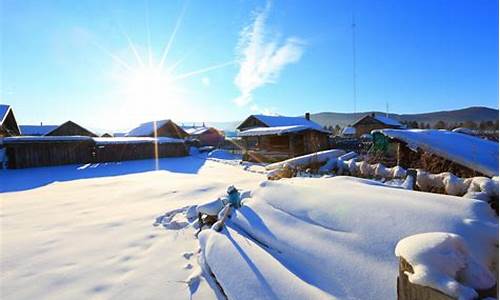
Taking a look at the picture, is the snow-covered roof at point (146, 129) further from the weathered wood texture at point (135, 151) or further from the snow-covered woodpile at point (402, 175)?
the snow-covered woodpile at point (402, 175)

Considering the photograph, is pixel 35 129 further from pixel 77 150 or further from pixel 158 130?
pixel 77 150

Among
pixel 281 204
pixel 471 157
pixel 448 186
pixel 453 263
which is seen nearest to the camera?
pixel 453 263

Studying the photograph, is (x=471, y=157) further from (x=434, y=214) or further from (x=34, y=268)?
(x=34, y=268)

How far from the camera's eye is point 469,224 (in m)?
2.40

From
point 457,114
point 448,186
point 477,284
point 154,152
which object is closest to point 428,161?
point 448,186

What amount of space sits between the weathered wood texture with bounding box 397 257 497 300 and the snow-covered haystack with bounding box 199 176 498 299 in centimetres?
62

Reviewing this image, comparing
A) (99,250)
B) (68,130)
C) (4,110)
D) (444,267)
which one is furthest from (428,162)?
(68,130)

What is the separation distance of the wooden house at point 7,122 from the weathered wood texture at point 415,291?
89.0 ft

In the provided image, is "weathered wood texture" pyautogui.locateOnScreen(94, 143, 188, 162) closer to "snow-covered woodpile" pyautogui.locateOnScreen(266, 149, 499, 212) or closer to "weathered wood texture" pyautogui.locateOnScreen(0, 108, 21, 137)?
"weathered wood texture" pyautogui.locateOnScreen(0, 108, 21, 137)

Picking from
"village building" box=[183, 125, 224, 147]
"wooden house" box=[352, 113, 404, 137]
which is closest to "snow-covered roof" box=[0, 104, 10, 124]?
"village building" box=[183, 125, 224, 147]

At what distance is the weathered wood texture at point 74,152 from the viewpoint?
57.9 feet

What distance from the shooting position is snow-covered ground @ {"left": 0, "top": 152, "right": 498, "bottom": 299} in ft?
7.96

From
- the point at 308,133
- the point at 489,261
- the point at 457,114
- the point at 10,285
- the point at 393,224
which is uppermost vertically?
the point at 457,114

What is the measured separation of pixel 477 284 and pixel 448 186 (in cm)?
393
